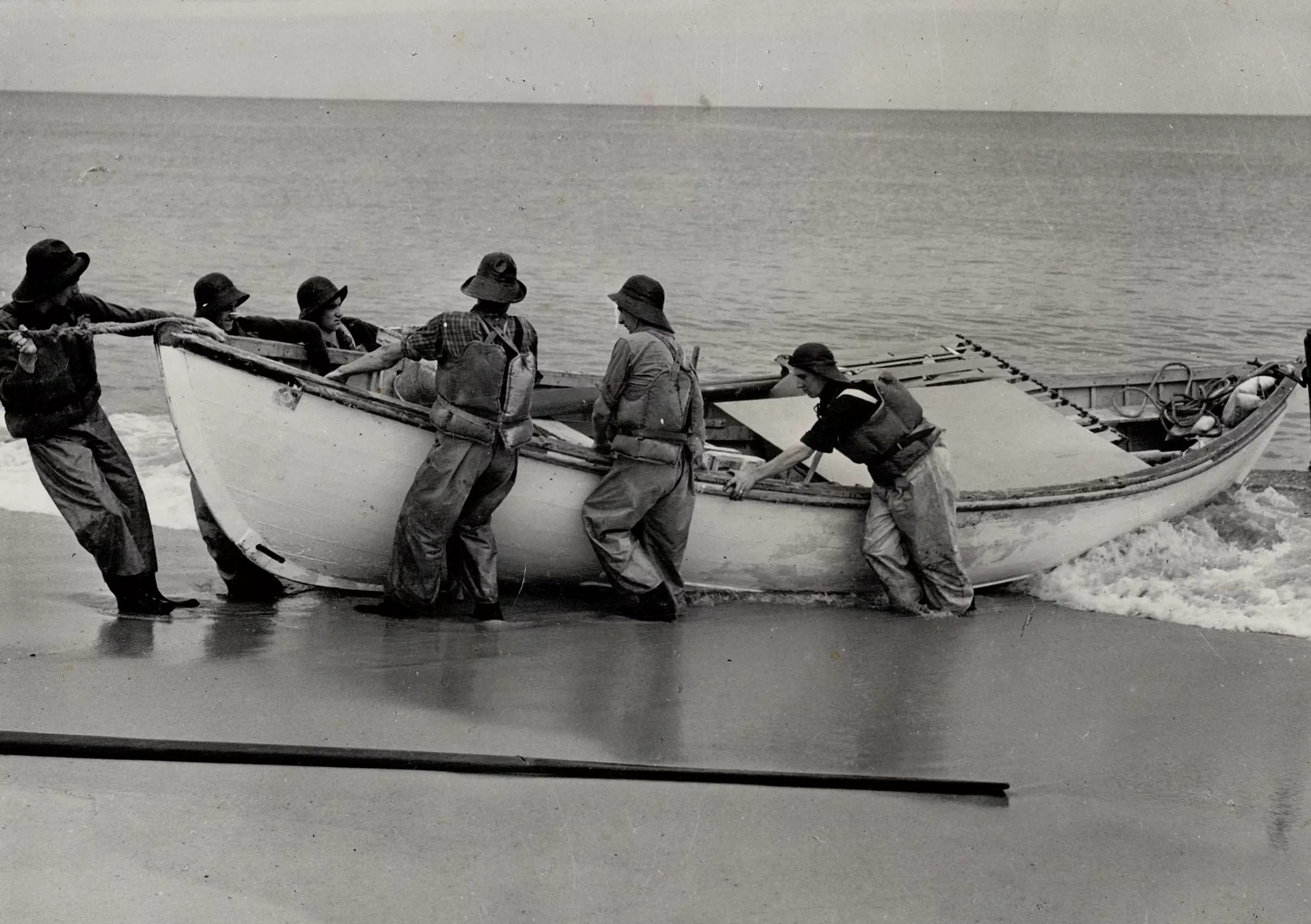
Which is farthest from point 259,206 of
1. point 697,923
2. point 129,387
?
point 697,923

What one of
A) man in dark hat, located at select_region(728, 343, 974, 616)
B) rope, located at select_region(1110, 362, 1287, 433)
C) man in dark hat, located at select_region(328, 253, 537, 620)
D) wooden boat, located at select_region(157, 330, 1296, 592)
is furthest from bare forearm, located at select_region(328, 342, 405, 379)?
rope, located at select_region(1110, 362, 1287, 433)

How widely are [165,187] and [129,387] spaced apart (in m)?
33.4

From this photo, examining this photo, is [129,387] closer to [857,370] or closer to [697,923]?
[857,370]

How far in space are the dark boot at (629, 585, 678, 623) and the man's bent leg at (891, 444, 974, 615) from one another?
4.42 feet

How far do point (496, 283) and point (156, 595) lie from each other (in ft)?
7.62

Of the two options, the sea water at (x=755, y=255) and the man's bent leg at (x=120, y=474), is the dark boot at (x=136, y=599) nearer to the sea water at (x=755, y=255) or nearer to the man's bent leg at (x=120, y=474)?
the man's bent leg at (x=120, y=474)

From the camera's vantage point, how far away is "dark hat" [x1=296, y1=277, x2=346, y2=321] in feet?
24.5

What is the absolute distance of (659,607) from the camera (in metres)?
7.05

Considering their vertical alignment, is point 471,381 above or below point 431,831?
above

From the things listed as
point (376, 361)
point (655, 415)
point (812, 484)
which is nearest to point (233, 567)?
point (376, 361)

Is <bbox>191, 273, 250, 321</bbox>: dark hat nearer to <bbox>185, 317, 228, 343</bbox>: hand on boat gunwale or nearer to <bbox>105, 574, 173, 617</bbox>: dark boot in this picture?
<bbox>185, 317, 228, 343</bbox>: hand on boat gunwale

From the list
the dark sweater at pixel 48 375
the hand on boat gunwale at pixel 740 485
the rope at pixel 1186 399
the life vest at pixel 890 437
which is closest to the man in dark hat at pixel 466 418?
the dark sweater at pixel 48 375

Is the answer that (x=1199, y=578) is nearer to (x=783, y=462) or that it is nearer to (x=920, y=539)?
(x=920, y=539)

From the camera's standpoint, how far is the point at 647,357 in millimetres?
6590
